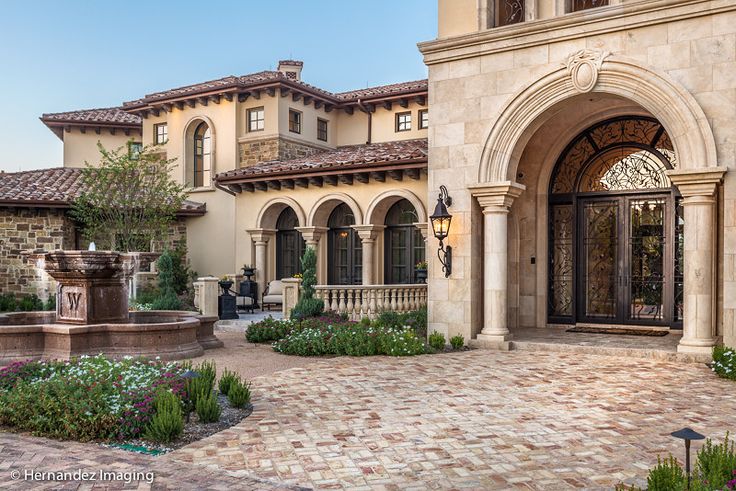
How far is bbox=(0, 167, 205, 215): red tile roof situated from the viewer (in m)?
17.9

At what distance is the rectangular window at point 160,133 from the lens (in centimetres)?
2162

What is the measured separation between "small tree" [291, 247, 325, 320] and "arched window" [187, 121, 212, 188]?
9526mm

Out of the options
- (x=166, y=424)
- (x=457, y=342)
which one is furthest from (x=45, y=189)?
(x=166, y=424)

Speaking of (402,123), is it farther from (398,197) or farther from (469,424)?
(469,424)

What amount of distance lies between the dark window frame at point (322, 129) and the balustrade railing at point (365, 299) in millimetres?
9231

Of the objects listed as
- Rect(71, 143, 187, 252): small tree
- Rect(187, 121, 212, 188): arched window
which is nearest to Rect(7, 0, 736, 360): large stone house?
Rect(71, 143, 187, 252): small tree

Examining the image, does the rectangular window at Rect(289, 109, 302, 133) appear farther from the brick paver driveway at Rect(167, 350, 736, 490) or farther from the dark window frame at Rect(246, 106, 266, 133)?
the brick paver driveway at Rect(167, 350, 736, 490)

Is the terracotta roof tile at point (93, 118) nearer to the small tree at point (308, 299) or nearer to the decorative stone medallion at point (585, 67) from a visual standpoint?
the small tree at point (308, 299)

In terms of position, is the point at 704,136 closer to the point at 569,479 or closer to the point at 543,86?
the point at 543,86

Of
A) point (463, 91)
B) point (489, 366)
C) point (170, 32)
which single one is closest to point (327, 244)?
point (463, 91)

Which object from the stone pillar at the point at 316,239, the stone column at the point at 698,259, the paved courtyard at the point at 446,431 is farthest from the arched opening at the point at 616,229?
the stone pillar at the point at 316,239

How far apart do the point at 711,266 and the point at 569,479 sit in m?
5.96

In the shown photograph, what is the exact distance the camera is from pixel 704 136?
886 centimetres

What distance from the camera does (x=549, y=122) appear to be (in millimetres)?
11805
